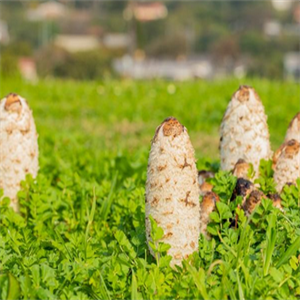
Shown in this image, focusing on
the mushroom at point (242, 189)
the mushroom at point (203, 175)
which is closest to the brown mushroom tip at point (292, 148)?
the mushroom at point (242, 189)

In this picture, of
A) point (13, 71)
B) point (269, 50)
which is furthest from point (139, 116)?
point (269, 50)

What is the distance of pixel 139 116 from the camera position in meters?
10.1

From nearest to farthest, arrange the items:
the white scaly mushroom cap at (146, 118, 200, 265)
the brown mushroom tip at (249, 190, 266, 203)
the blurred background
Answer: the white scaly mushroom cap at (146, 118, 200, 265)
the brown mushroom tip at (249, 190, 266, 203)
the blurred background

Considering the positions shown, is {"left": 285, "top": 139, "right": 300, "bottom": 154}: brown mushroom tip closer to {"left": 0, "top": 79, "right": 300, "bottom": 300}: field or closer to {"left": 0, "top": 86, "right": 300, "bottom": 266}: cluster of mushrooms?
{"left": 0, "top": 86, "right": 300, "bottom": 266}: cluster of mushrooms

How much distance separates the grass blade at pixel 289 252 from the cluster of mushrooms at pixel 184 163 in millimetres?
360

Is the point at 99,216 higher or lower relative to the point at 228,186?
lower

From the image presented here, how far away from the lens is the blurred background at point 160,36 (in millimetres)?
83750

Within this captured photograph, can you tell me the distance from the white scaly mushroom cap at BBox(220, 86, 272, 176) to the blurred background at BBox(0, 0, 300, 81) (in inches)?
2345

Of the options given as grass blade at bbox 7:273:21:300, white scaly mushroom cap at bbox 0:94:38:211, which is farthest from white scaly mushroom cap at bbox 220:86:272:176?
grass blade at bbox 7:273:21:300

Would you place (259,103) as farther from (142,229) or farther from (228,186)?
(142,229)

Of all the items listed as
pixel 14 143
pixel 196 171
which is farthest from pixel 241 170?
pixel 14 143

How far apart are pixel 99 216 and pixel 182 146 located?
3.48 feet

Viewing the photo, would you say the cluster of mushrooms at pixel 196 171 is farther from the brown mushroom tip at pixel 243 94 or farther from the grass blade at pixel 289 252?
the grass blade at pixel 289 252

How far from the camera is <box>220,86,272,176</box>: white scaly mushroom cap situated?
3.92m
